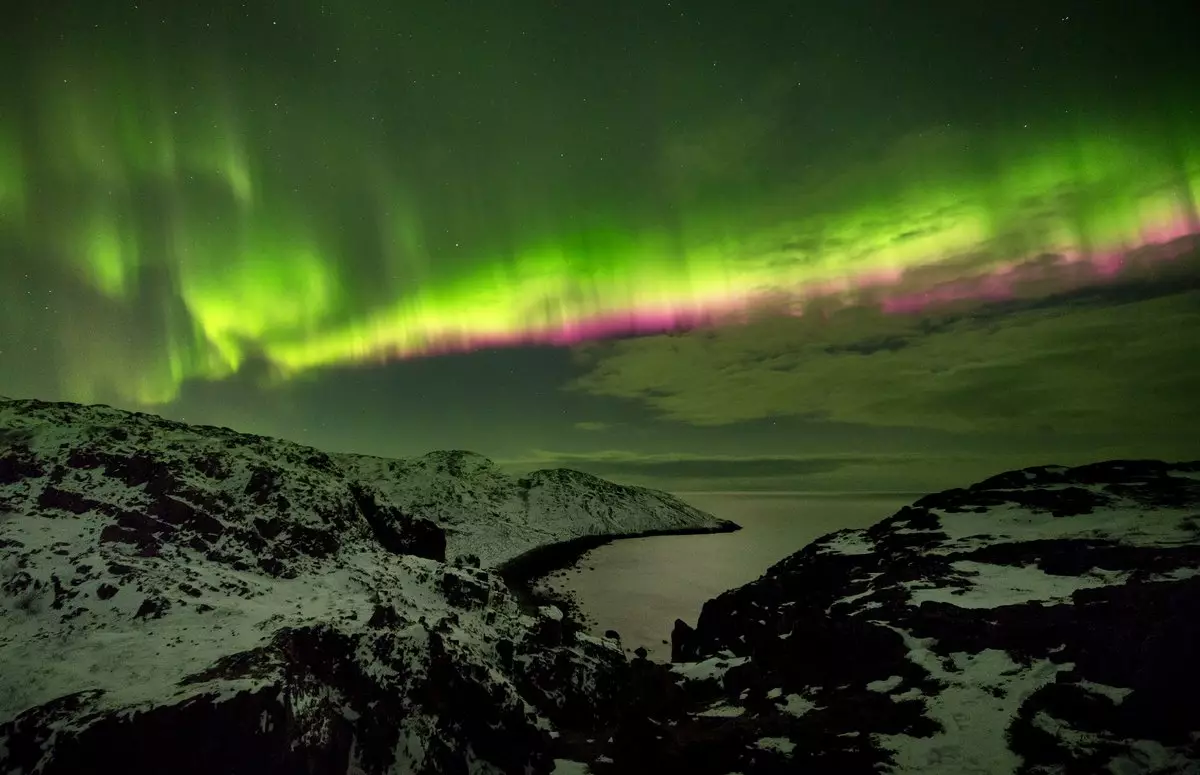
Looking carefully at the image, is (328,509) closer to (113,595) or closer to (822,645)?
(113,595)

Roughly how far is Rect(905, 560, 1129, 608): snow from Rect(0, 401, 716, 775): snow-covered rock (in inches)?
1026

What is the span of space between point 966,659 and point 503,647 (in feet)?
103

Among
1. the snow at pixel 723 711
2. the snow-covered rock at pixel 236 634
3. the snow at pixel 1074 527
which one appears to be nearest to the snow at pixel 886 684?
the snow at pixel 723 711

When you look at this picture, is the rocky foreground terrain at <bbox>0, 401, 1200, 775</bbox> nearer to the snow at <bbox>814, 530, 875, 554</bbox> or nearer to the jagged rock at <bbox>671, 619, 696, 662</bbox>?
the jagged rock at <bbox>671, 619, 696, 662</bbox>

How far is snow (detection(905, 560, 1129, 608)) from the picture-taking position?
3869 centimetres

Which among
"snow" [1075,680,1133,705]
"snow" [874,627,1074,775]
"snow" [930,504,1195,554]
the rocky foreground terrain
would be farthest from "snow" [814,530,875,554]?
"snow" [1075,680,1133,705]

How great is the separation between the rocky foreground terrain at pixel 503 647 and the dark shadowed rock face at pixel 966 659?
16 centimetres

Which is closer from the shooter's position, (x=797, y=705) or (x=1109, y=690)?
(x=1109, y=690)

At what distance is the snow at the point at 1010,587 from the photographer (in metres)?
38.7

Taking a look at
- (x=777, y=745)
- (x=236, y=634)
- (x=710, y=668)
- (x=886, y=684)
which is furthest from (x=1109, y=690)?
(x=236, y=634)

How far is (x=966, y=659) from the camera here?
110 ft

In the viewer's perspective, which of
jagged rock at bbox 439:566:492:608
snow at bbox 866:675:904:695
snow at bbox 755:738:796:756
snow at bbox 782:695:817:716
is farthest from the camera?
jagged rock at bbox 439:566:492:608

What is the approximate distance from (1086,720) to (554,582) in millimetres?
94881

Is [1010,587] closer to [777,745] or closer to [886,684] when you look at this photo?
[886,684]
